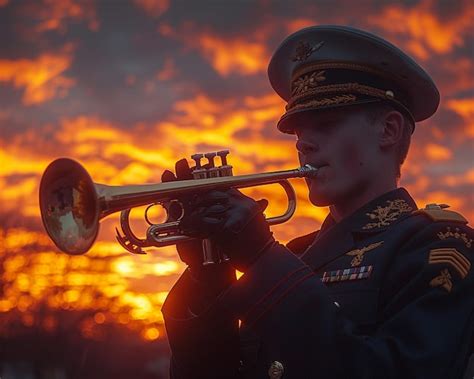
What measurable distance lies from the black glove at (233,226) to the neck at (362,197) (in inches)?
31.4

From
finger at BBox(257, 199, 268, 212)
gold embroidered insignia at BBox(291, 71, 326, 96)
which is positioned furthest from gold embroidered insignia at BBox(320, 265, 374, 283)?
gold embroidered insignia at BBox(291, 71, 326, 96)

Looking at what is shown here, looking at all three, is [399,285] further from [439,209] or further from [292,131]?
[292,131]

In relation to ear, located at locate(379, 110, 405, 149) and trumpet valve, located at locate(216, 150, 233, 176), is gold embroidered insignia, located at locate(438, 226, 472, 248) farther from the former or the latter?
trumpet valve, located at locate(216, 150, 233, 176)

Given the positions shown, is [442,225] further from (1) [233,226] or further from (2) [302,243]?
(2) [302,243]

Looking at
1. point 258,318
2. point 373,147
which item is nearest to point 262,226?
point 258,318

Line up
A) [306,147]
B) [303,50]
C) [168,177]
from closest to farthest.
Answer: [168,177]
[306,147]
[303,50]

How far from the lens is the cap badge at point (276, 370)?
3.82 meters

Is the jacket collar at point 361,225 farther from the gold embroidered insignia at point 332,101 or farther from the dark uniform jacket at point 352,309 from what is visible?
the gold embroidered insignia at point 332,101

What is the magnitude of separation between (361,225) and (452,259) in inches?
25.3

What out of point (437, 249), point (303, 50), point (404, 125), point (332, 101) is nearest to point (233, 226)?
point (437, 249)

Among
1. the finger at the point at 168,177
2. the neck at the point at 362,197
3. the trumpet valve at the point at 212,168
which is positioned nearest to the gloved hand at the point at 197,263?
the finger at the point at 168,177

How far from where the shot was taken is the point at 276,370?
12.6 ft

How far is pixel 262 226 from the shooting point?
392 cm

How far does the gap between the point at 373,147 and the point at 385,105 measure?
0.97 ft
